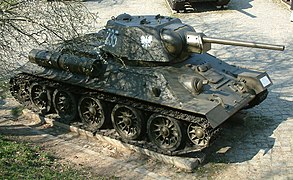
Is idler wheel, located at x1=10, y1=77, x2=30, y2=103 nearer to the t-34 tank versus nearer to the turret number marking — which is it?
the t-34 tank

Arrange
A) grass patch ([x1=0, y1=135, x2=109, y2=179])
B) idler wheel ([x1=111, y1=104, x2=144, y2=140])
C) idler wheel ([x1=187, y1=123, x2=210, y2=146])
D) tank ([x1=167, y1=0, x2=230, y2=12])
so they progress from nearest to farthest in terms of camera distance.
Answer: grass patch ([x1=0, y1=135, x2=109, y2=179]) → idler wheel ([x1=187, y1=123, x2=210, y2=146]) → idler wheel ([x1=111, y1=104, x2=144, y2=140]) → tank ([x1=167, y1=0, x2=230, y2=12])

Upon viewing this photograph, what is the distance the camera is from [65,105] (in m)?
10.7

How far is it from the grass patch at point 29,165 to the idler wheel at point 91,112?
1368mm

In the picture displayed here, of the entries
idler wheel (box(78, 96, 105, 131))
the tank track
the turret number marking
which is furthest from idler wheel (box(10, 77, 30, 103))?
the turret number marking

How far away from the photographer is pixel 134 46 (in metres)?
9.55

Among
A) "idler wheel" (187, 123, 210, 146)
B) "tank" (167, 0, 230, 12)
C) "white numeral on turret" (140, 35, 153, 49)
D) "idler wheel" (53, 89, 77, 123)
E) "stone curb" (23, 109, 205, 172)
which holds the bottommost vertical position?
"stone curb" (23, 109, 205, 172)

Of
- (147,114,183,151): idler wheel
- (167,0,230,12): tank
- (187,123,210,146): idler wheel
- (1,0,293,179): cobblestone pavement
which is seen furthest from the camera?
(167,0,230,12): tank

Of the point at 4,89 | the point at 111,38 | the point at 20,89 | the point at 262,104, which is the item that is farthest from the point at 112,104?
the point at 4,89

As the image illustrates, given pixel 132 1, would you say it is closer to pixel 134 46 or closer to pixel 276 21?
pixel 276 21

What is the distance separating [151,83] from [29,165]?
2.67m

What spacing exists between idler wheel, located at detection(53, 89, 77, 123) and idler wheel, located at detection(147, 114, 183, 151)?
7.27ft

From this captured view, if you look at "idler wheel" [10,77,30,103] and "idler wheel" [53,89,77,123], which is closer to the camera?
"idler wheel" [53,89,77,123]

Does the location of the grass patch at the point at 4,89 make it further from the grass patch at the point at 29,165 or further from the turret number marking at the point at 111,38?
the turret number marking at the point at 111,38

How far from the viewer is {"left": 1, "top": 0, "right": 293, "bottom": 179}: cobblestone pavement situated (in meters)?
8.57
